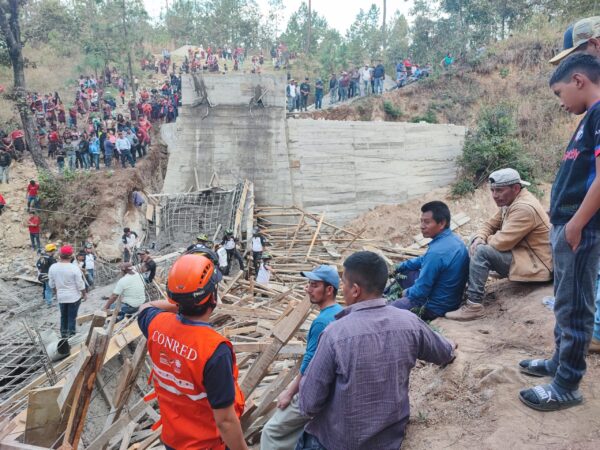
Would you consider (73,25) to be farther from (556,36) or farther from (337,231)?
(556,36)

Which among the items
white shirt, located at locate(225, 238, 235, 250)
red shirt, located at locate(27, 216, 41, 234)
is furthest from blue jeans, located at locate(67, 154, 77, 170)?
white shirt, located at locate(225, 238, 235, 250)

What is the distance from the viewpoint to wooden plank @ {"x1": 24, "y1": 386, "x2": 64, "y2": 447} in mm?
4250

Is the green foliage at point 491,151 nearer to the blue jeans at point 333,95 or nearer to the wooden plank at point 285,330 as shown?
the blue jeans at point 333,95

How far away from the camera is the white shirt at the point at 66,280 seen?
24.5ft

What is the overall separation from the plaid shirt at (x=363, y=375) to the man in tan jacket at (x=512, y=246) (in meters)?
2.26

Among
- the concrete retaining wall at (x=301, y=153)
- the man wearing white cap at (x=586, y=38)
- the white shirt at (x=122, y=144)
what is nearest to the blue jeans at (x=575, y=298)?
the man wearing white cap at (x=586, y=38)

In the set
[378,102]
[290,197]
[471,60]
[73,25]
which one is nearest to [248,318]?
[290,197]

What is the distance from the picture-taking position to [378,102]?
67.8ft

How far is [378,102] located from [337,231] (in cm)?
832

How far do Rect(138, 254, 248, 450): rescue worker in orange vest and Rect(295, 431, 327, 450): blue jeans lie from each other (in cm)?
44

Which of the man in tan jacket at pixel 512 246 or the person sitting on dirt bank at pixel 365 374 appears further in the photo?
the man in tan jacket at pixel 512 246

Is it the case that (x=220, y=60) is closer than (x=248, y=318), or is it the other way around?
(x=248, y=318)

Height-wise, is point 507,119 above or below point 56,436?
above

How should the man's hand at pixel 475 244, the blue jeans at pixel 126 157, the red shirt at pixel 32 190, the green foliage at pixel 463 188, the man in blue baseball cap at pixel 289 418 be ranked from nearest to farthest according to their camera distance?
the man in blue baseball cap at pixel 289 418
the man's hand at pixel 475 244
the green foliage at pixel 463 188
the red shirt at pixel 32 190
the blue jeans at pixel 126 157
